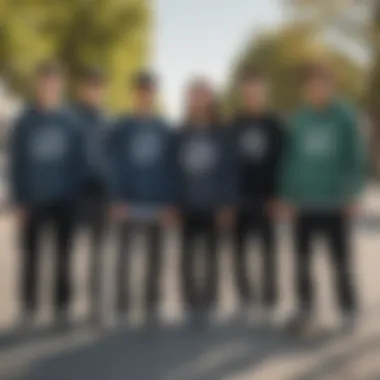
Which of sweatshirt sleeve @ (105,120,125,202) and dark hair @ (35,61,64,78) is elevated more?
dark hair @ (35,61,64,78)

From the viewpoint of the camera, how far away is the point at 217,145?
6.41m

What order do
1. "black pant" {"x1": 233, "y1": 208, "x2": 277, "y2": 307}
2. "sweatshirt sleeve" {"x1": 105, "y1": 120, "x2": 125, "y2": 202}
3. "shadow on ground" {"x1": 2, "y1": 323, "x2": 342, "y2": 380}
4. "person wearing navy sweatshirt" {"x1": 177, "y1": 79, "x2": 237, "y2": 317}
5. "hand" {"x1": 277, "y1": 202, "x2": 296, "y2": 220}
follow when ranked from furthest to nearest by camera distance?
"black pant" {"x1": 233, "y1": 208, "x2": 277, "y2": 307}
"hand" {"x1": 277, "y1": 202, "x2": 296, "y2": 220}
"person wearing navy sweatshirt" {"x1": 177, "y1": 79, "x2": 237, "y2": 317}
"sweatshirt sleeve" {"x1": 105, "y1": 120, "x2": 125, "y2": 202}
"shadow on ground" {"x1": 2, "y1": 323, "x2": 342, "y2": 380}

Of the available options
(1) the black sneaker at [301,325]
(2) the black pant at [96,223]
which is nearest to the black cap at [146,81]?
(2) the black pant at [96,223]

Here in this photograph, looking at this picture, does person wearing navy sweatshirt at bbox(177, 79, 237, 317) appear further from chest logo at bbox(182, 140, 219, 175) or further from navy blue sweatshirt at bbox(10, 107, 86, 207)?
navy blue sweatshirt at bbox(10, 107, 86, 207)

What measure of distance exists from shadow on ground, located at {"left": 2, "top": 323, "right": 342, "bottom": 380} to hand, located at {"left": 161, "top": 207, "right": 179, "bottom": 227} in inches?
30.4

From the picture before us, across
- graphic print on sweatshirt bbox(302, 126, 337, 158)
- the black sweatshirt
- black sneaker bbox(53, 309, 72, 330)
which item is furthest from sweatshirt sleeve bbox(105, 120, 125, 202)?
graphic print on sweatshirt bbox(302, 126, 337, 158)

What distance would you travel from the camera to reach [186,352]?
5.94m

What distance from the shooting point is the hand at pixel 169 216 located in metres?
6.35

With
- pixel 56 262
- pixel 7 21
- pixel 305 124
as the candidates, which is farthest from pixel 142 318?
pixel 7 21

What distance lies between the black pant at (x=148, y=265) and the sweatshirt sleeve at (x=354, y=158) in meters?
1.37

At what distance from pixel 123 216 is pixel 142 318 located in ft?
2.85

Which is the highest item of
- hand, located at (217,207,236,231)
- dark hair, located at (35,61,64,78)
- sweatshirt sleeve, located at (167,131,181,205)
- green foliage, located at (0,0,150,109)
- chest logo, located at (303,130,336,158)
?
green foliage, located at (0,0,150,109)

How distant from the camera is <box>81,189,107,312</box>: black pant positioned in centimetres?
638

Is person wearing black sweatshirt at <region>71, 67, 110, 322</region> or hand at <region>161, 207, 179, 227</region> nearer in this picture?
person wearing black sweatshirt at <region>71, 67, 110, 322</region>
